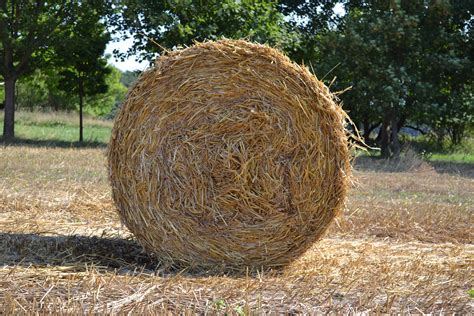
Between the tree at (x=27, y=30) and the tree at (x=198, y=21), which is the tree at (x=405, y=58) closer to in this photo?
the tree at (x=198, y=21)

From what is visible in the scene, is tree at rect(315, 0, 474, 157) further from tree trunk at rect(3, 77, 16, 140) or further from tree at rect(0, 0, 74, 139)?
tree trunk at rect(3, 77, 16, 140)

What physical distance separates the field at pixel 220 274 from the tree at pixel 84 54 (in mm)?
11926

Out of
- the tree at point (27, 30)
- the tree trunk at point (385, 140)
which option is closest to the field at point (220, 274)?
the tree trunk at point (385, 140)

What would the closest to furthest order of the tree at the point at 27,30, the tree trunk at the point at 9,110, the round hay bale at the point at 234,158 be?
the round hay bale at the point at 234,158 < the tree at the point at 27,30 < the tree trunk at the point at 9,110

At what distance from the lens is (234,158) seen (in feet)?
18.3

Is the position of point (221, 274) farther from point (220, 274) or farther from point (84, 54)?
point (84, 54)

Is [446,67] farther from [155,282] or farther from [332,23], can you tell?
[155,282]

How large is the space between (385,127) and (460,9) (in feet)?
14.0

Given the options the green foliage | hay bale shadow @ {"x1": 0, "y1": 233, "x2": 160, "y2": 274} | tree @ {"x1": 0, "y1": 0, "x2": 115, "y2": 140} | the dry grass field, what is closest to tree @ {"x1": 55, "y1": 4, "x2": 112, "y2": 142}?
the green foliage

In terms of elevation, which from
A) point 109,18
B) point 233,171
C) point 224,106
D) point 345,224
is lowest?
point 345,224

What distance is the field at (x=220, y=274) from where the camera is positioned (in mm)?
4098

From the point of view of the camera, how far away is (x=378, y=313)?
3.91m

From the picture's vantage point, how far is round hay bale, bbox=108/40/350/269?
5.54 metres

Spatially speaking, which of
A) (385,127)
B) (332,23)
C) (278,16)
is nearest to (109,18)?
(278,16)
